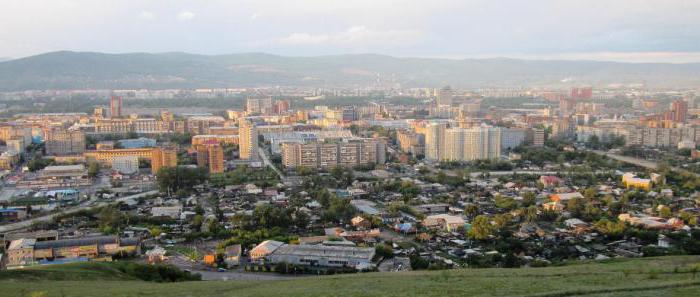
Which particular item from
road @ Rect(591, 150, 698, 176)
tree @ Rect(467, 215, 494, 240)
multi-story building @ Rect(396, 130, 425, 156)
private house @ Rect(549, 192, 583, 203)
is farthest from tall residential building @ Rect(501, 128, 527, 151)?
tree @ Rect(467, 215, 494, 240)

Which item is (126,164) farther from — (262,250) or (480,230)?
(480,230)

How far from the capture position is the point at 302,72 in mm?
103750

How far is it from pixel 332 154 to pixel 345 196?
633 centimetres

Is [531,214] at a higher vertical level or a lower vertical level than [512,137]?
lower

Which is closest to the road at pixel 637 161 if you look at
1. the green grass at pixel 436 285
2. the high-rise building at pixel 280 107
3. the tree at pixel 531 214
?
the tree at pixel 531 214

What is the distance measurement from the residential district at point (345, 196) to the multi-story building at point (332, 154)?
53 millimetres

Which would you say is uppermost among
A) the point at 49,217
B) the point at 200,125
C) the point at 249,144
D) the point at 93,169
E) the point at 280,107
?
the point at 280,107

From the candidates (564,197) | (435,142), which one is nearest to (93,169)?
(435,142)

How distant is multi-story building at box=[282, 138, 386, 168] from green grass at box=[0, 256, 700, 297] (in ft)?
49.7

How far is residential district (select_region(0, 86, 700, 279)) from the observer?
10930 millimetres

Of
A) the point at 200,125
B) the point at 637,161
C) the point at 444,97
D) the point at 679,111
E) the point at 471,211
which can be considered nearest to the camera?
the point at 471,211

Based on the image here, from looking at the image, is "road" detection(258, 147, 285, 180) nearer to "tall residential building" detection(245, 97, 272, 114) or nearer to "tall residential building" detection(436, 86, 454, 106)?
"tall residential building" detection(245, 97, 272, 114)

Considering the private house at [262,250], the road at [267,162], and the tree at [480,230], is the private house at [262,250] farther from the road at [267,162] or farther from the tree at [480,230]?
the road at [267,162]

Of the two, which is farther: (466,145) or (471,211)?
(466,145)
